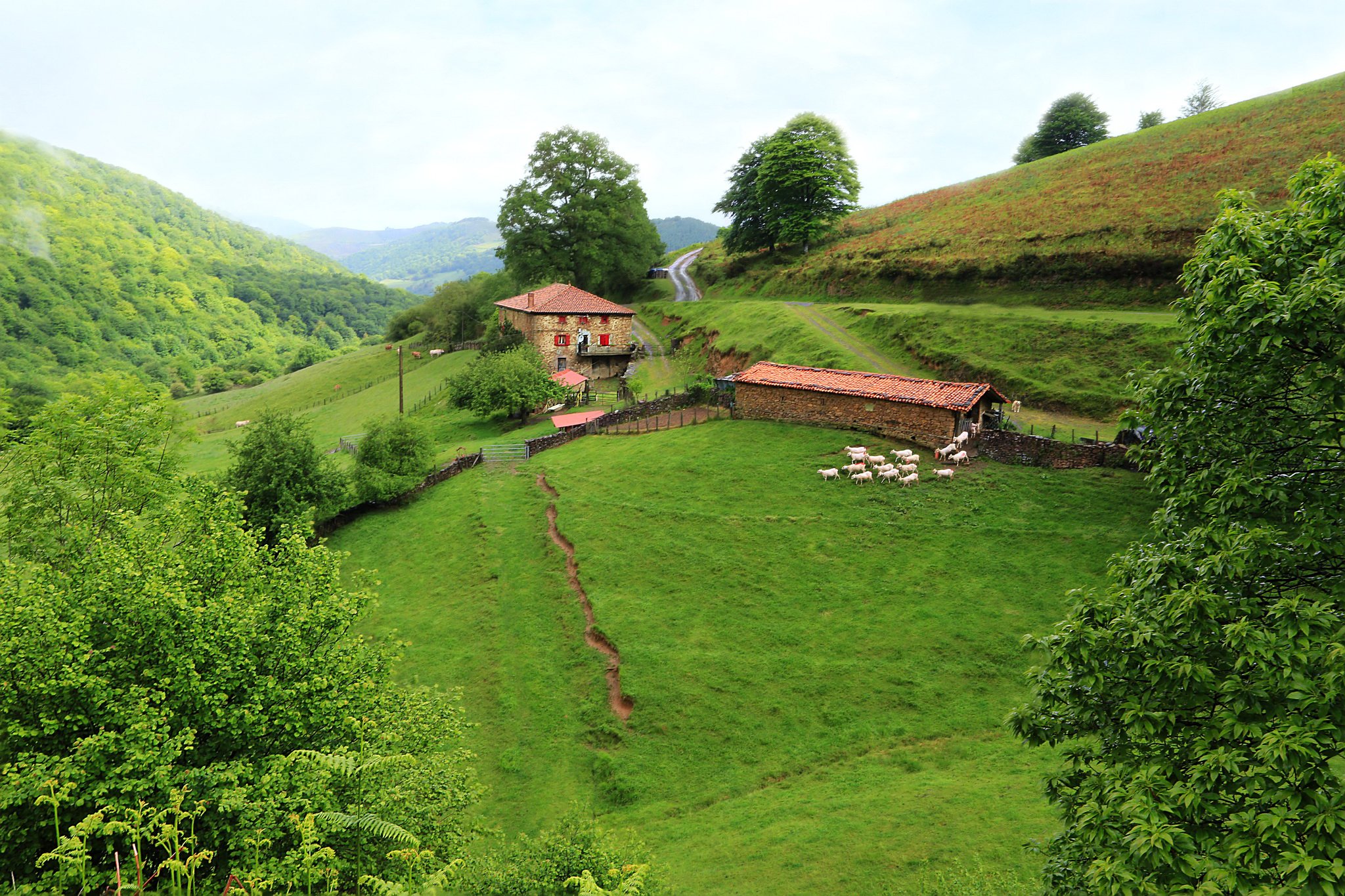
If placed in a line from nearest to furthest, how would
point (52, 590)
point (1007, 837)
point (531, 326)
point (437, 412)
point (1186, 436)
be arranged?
point (1186, 436), point (52, 590), point (1007, 837), point (437, 412), point (531, 326)

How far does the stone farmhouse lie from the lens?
2422 inches

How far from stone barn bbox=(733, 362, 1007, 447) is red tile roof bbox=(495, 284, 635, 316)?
2317 cm

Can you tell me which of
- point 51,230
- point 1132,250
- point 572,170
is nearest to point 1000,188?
point 1132,250

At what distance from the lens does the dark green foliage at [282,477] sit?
37.1 metres

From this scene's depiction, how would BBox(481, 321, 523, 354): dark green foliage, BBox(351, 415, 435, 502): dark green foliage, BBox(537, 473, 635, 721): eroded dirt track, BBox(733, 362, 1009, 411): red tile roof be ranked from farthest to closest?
1. BBox(481, 321, 523, 354): dark green foliage
2. BBox(351, 415, 435, 502): dark green foliage
3. BBox(733, 362, 1009, 411): red tile roof
4. BBox(537, 473, 635, 721): eroded dirt track

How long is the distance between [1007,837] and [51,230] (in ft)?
704

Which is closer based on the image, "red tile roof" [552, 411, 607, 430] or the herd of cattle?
the herd of cattle

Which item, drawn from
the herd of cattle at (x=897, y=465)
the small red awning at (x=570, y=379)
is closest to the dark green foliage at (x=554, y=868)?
the herd of cattle at (x=897, y=465)

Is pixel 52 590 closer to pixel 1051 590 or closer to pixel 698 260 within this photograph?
pixel 1051 590

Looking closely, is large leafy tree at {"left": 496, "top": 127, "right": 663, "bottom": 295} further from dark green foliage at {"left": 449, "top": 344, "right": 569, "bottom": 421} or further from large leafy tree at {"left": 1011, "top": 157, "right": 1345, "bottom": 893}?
large leafy tree at {"left": 1011, "top": 157, "right": 1345, "bottom": 893}

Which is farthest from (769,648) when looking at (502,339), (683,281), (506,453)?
(683,281)

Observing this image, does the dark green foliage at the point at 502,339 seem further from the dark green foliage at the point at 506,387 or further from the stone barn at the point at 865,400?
the stone barn at the point at 865,400

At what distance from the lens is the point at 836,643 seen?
23.3 m

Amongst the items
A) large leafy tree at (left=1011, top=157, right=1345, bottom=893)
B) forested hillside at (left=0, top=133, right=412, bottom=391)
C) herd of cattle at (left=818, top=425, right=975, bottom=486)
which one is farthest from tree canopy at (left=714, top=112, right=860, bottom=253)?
forested hillside at (left=0, top=133, right=412, bottom=391)
